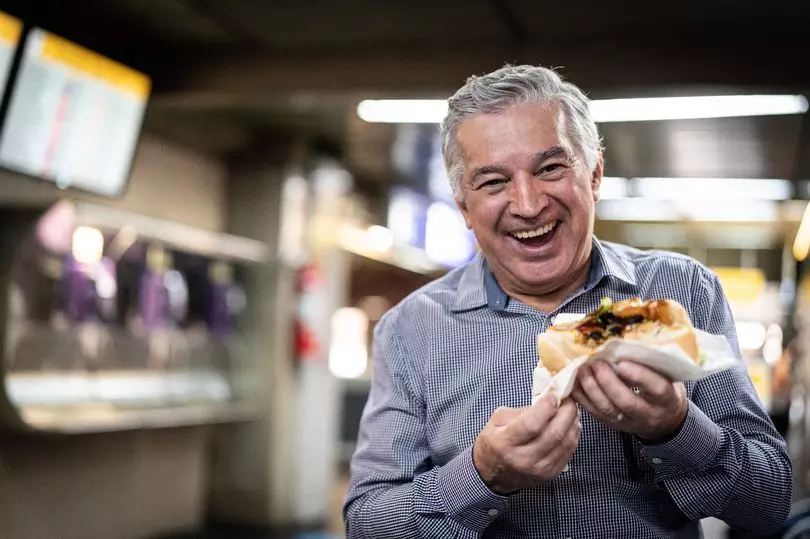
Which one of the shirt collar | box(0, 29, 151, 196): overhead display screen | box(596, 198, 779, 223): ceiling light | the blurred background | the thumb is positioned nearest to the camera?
the thumb

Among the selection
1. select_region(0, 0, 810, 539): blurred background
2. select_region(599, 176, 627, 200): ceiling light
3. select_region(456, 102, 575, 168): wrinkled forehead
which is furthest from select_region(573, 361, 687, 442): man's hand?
select_region(599, 176, 627, 200): ceiling light

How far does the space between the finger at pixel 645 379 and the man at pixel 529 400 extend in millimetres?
33

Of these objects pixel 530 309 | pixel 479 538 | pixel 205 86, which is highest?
pixel 205 86

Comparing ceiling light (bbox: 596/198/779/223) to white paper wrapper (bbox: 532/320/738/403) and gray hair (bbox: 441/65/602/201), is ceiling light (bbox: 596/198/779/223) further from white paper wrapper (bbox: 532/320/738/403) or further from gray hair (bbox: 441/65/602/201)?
white paper wrapper (bbox: 532/320/738/403)

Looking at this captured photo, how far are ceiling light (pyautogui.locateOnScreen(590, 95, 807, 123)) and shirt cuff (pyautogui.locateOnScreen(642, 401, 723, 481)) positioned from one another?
5.24m

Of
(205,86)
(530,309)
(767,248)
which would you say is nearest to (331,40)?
(205,86)

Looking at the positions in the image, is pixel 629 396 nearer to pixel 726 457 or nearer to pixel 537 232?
pixel 726 457

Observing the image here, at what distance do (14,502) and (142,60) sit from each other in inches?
115

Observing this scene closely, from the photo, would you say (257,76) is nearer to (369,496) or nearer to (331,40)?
(331,40)

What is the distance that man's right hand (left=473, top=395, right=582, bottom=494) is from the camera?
1.57 m

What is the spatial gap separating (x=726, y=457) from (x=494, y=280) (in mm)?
606

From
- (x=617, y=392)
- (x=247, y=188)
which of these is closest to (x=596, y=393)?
(x=617, y=392)

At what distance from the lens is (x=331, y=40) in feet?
19.0

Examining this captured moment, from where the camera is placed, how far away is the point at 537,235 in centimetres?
191
